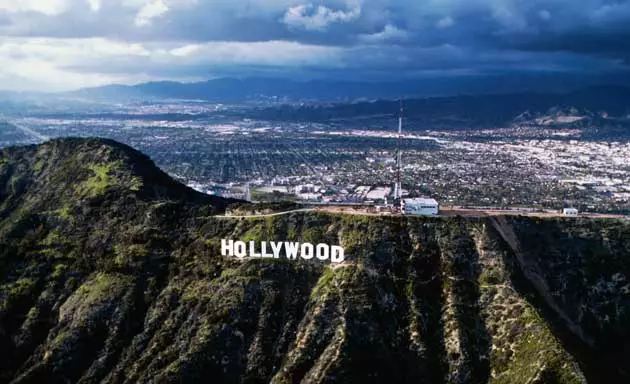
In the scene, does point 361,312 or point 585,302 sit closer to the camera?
point 361,312

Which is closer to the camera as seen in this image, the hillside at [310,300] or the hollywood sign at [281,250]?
the hillside at [310,300]

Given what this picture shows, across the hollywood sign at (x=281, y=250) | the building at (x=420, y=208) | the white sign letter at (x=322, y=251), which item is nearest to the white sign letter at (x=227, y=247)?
the hollywood sign at (x=281, y=250)

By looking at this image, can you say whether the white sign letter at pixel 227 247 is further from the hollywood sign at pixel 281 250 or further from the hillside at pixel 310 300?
the hillside at pixel 310 300

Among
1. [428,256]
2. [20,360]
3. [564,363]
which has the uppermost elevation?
[428,256]

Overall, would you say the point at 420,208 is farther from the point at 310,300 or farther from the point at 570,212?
the point at 570,212

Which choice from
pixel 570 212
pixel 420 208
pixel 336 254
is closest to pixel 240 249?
pixel 336 254

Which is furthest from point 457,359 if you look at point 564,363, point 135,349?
point 135,349

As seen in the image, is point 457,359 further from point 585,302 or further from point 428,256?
point 585,302
